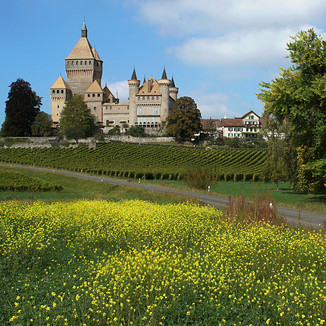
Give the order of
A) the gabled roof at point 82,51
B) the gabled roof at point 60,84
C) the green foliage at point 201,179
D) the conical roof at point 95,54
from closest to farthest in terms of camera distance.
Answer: the green foliage at point 201,179 → the gabled roof at point 60,84 → the gabled roof at point 82,51 → the conical roof at point 95,54

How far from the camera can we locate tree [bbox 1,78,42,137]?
85.1m

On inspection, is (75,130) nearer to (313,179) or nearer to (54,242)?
(313,179)

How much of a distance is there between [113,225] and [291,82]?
13.7 m

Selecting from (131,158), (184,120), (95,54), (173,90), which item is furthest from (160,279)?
(95,54)

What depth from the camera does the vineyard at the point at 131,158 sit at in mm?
52562

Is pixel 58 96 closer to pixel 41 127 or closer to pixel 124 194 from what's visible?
pixel 41 127

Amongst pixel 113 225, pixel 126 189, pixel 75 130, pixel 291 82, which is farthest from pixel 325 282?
pixel 75 130

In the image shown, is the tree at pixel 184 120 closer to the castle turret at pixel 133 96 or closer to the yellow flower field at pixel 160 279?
the castle turret at pixel 133 96

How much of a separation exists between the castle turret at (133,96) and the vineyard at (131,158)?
2126 centimetres

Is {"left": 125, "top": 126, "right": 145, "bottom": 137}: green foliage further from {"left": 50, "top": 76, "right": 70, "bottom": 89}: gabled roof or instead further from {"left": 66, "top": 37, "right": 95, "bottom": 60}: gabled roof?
{"left": 66, "top": 37, "right": 95, "bottom": 60}: gabled roof

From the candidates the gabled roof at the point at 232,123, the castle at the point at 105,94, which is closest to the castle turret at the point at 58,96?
the castle at the point at 105,94

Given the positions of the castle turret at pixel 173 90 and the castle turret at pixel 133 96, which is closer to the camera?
the castle turret at pixel 133 96

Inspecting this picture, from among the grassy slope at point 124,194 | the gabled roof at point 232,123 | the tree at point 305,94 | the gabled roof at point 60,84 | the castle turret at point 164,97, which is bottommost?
the grassy slope at point 124,194

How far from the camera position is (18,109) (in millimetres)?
85500
